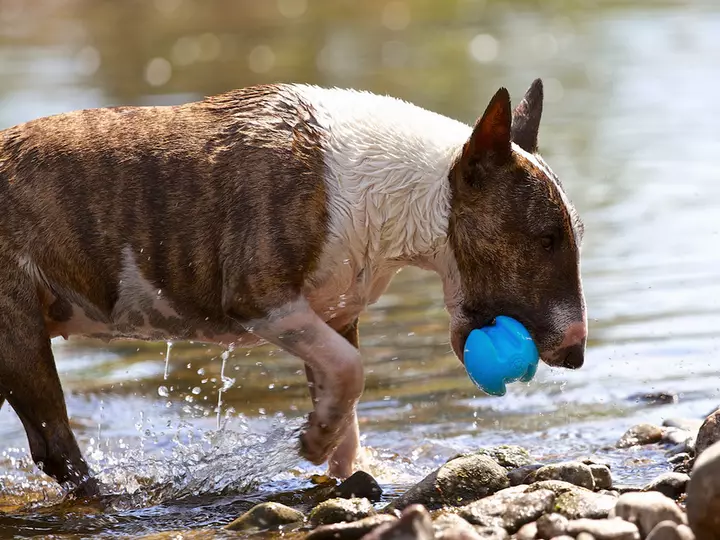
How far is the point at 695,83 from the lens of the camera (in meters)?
16.6

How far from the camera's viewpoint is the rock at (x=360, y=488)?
5.96m

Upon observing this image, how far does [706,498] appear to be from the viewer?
4.56 metres

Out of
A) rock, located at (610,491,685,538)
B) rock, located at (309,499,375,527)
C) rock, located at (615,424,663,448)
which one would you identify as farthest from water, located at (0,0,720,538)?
rock, located at (610,491,685,538)

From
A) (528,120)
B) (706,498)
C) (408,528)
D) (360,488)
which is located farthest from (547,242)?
(408,528)

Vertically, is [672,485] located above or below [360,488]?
above

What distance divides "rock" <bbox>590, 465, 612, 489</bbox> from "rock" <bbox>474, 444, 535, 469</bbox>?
47 cm

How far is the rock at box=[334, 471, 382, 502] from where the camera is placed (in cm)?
596

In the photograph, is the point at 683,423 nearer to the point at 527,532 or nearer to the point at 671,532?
the point at 527,532

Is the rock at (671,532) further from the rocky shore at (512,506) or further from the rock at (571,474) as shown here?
the rock at (571,474)

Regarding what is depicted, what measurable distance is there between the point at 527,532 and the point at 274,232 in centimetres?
177

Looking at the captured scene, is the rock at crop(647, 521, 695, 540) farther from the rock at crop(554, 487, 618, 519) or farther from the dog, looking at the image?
the dog

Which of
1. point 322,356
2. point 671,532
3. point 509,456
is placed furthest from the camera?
point 509,456

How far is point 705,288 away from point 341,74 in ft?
34.5

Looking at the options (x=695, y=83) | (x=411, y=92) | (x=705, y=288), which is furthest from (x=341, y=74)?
(x=705, y=288)
